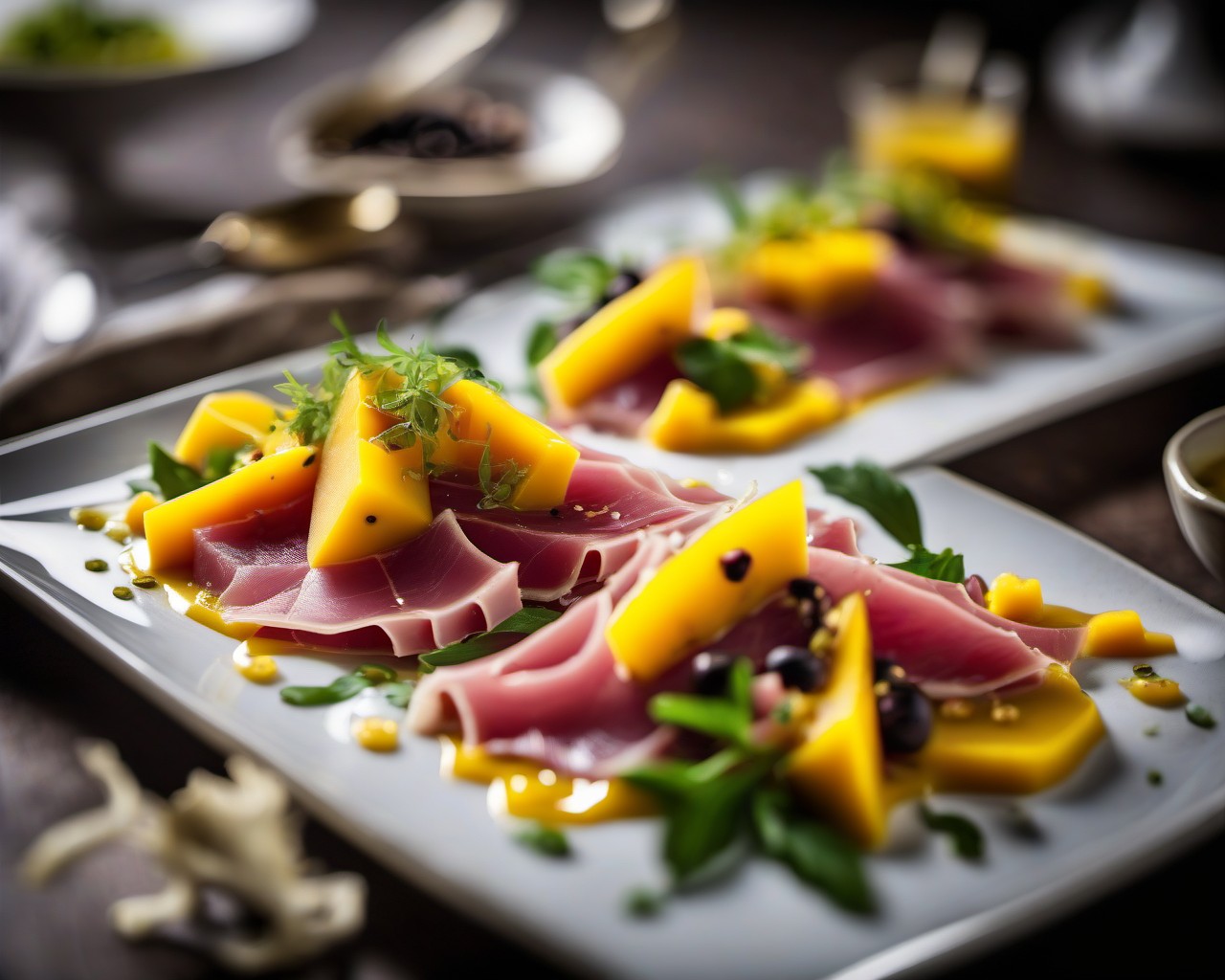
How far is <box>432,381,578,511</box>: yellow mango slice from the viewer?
2008 millimetres

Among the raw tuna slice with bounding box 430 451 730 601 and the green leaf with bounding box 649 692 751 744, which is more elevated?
the green leaf with bounding box 649 692 751 744

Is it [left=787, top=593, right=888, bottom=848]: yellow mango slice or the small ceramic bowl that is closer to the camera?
[left=787, top=593, right=888, bottom=848]: yellow mango slice

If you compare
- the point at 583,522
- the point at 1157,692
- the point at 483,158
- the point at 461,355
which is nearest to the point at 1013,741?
the point at 1157,692

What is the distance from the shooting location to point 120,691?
187 centimetres

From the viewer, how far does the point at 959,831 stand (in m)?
1.52

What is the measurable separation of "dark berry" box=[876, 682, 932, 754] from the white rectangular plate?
9cm

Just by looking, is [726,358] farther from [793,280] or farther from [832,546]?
[832,546]

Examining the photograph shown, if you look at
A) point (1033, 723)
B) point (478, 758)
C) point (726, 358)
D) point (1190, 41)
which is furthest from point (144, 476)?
point (1190, 41)

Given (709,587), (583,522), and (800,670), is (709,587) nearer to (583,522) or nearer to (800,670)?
(800,670)

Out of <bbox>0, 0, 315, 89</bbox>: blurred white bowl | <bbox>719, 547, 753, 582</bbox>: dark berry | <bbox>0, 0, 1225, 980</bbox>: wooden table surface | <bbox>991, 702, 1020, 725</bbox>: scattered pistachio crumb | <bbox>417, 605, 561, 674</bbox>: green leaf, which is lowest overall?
<bbox>0, 0, 1225, 980</bbox>: wooden table surface

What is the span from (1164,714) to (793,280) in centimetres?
166

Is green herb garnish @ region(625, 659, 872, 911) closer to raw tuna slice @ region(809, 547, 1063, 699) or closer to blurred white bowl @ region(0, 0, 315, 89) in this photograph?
raw tuna slice @ region(809, 547, 1063, 699)

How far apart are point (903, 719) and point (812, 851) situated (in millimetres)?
236

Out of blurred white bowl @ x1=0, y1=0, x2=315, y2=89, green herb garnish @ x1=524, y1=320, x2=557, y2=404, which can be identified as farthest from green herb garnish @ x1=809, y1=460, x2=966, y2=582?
blurred white bowl @ x1=0, y1=0, x2=315, y2=89
